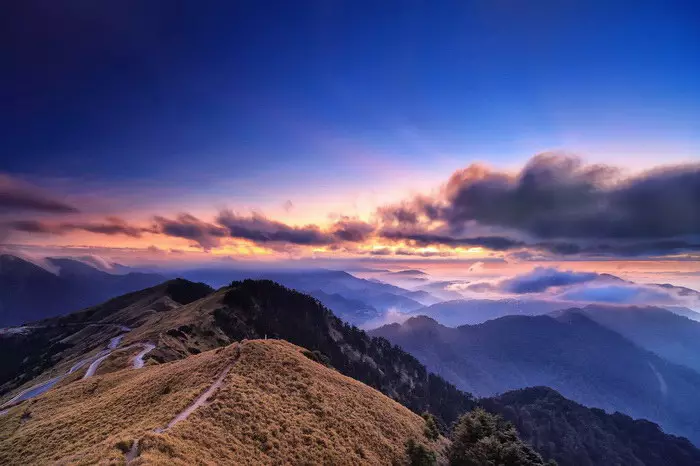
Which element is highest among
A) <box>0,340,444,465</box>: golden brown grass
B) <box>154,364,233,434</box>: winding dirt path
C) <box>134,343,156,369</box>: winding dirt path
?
<box>154,364,233,434</box>: winding dirt path

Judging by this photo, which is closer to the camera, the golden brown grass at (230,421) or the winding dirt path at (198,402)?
the golden brown grass at (230,421)

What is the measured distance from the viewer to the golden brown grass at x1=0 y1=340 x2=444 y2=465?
3409cm

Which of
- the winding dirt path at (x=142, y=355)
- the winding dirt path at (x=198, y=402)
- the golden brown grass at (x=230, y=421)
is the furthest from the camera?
the winding dirt path at (x=142, y=355)

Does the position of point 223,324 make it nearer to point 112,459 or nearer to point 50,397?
point 50,397

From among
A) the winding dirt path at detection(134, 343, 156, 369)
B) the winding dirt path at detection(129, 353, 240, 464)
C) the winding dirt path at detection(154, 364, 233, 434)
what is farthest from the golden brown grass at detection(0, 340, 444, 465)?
the winding dirt path at detection(134, 343, 156, 369)

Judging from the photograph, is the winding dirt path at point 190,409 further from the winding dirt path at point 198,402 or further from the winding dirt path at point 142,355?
the winding dirt path at point 142,355

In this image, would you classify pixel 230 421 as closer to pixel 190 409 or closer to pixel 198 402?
pixel 190 409

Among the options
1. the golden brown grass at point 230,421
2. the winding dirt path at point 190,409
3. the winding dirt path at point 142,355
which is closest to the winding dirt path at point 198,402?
the winding dirt path at point 190,409

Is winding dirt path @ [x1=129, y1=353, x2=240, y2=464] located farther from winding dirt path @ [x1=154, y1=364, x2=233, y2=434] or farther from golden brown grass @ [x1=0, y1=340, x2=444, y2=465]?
golden brown grass @ [x1=0, y1=340, x2=444, y2=465]

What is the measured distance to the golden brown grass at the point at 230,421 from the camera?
3409 cm

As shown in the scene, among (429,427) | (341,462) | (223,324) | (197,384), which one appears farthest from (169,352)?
(341,462)

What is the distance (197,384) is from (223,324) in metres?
148

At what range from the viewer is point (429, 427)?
7038 cm

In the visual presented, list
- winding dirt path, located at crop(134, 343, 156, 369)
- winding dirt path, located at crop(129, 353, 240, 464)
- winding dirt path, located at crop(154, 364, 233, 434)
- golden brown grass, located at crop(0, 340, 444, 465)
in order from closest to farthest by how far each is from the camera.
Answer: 1. winding dirt path, located at crop(129, 353, 240, 464)
2. golden brown grass, located at crop(0, 340, 444, 465)
3. winding dirt path, located at crop(154, 364, 233, 434)
4. winding dirt path, located at crop(134, 343, 156, 369)
